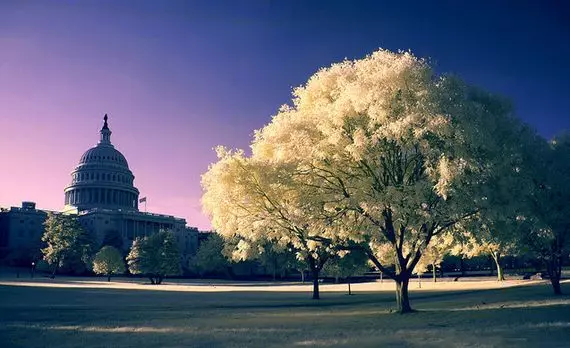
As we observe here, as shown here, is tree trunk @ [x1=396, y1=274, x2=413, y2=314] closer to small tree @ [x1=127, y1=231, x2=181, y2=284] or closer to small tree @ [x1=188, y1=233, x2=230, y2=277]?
small tree @ [x1=127, y1=231, x2=181, y2=284]

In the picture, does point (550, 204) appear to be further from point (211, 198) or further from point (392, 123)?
point (211, 198)

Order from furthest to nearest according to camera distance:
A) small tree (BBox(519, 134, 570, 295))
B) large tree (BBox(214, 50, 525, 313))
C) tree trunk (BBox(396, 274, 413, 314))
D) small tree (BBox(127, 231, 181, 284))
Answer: small tree (BBox(127, 231, 181, 284)), small tree (BBox(519, 134, 570, 295)), tree trunk (BBox(396, 274, 413, 314)), large tree (BBox(214, 50, 525, 313))

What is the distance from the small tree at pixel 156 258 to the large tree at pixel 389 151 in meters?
81.9

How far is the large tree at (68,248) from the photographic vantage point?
406 ft

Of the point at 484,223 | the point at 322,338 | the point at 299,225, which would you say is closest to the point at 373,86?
the point at 299,225

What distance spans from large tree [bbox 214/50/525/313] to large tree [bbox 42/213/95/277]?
106m

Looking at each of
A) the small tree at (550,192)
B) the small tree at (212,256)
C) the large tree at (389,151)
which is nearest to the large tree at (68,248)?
the small tree at (212,256)

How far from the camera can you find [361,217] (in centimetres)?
2975

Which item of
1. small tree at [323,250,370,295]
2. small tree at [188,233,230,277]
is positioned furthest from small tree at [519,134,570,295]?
small tree at [188,233,230,277]

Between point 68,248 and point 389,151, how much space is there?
114m

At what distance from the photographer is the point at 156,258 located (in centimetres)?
A: 10888

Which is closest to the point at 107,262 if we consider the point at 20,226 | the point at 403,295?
the point at 20,226

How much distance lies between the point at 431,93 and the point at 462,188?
5.25 meters

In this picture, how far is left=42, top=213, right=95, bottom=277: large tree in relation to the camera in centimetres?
12362
